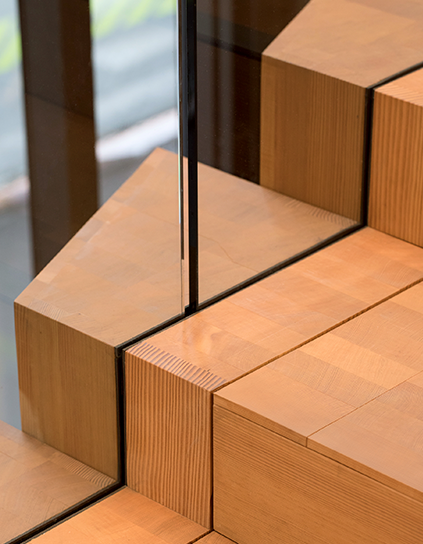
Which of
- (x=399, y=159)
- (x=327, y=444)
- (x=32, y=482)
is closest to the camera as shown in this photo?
(x=327, y=444)

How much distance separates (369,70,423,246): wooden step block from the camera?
1.22 metres

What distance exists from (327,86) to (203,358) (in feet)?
1.34

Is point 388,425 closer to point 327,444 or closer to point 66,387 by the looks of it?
point 327,444

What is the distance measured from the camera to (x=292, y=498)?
0.94 meters

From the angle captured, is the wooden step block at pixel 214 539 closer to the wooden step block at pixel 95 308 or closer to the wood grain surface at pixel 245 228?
the wooden step block at pixel 95 308

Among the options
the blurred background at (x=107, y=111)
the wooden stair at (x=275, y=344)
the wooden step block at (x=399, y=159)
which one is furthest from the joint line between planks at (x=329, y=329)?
the blurred background at (x=107, y=111)

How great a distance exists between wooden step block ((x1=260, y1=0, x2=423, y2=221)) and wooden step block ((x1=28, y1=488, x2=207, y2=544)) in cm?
42

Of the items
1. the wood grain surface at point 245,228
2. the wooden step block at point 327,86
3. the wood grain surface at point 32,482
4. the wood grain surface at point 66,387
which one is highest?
the wooden step block at point 327,86

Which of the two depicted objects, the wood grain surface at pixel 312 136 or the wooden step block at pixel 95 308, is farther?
the wood grain surface at pixel 312 136

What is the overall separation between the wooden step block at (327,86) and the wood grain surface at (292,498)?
1.20ft

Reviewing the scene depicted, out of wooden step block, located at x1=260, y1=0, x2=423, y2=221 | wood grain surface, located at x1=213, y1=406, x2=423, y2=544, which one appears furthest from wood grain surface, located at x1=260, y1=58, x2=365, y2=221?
wood grain surface, located at x1=213, y1=406, x2=423, y2=544

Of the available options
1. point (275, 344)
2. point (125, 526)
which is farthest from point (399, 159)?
point (125, 526)

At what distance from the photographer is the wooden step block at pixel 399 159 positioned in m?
1.22

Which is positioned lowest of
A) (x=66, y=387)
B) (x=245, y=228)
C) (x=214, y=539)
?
(x=214, y=539)
